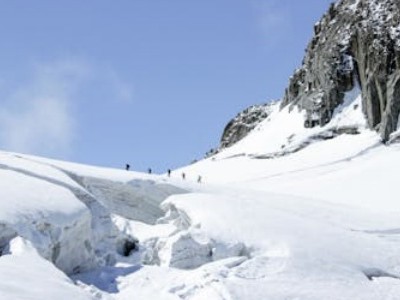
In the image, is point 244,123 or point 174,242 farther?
point 244,123

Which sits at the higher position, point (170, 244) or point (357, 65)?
point (357, 65)

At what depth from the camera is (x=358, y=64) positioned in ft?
341

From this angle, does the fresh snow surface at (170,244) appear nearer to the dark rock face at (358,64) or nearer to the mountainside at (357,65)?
the dark rock face at (358,64)

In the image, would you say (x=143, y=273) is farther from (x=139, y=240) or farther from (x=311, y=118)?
(x=311, y=118)

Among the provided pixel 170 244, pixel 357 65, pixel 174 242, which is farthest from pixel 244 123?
pixel 174 242

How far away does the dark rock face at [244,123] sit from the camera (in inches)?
5726

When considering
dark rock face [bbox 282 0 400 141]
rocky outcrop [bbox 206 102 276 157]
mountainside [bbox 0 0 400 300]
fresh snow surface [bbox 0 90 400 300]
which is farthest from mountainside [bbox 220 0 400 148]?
fresh snow surface [bbox 0 90 400 300]

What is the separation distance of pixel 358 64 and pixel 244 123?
1854 inches

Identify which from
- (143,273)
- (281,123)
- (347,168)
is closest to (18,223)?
(143,273)

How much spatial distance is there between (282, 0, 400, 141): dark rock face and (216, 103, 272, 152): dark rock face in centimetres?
2176

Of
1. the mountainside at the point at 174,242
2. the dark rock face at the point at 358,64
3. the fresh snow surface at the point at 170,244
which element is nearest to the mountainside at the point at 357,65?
the dark rock face at the point at 358,64

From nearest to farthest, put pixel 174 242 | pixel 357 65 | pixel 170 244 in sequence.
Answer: pixel 174 242 < pixel 170 244 < pixel 357 65

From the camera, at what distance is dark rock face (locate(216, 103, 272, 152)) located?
477ft

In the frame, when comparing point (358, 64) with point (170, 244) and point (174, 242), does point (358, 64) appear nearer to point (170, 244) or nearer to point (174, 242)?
point (170, 244)
